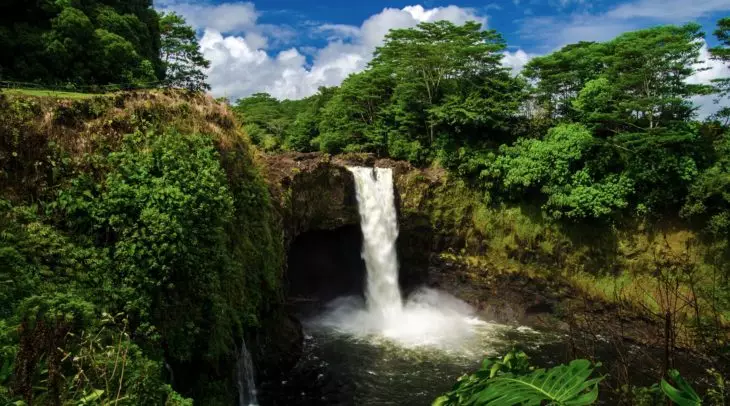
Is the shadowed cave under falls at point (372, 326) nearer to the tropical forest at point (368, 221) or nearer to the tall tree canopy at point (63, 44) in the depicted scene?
the tropical forest at point (368, 221)

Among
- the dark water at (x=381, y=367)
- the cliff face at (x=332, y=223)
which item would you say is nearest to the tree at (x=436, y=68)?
the cliff face at (x=332, y=223)

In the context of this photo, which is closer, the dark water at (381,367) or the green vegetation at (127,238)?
the green vegetation at (127,238)

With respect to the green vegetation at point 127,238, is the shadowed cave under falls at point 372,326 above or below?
below

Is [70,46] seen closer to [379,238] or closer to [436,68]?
[379,238]

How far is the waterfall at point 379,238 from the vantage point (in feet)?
67.5

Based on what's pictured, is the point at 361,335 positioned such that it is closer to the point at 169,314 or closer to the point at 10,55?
the point at 169,314

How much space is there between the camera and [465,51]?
22359 mm

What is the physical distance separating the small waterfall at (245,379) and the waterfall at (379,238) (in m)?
10.4

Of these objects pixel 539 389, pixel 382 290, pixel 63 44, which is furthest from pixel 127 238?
pixel 382 290

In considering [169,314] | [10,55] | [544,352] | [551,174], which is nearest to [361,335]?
[544,352]

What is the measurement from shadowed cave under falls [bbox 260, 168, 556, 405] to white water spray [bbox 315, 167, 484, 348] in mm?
46

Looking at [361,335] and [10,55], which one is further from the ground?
[10,55]

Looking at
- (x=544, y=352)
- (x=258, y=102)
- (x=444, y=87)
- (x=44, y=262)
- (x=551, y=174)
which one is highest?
(x=258, y=102)

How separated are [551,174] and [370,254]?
8.66 m
